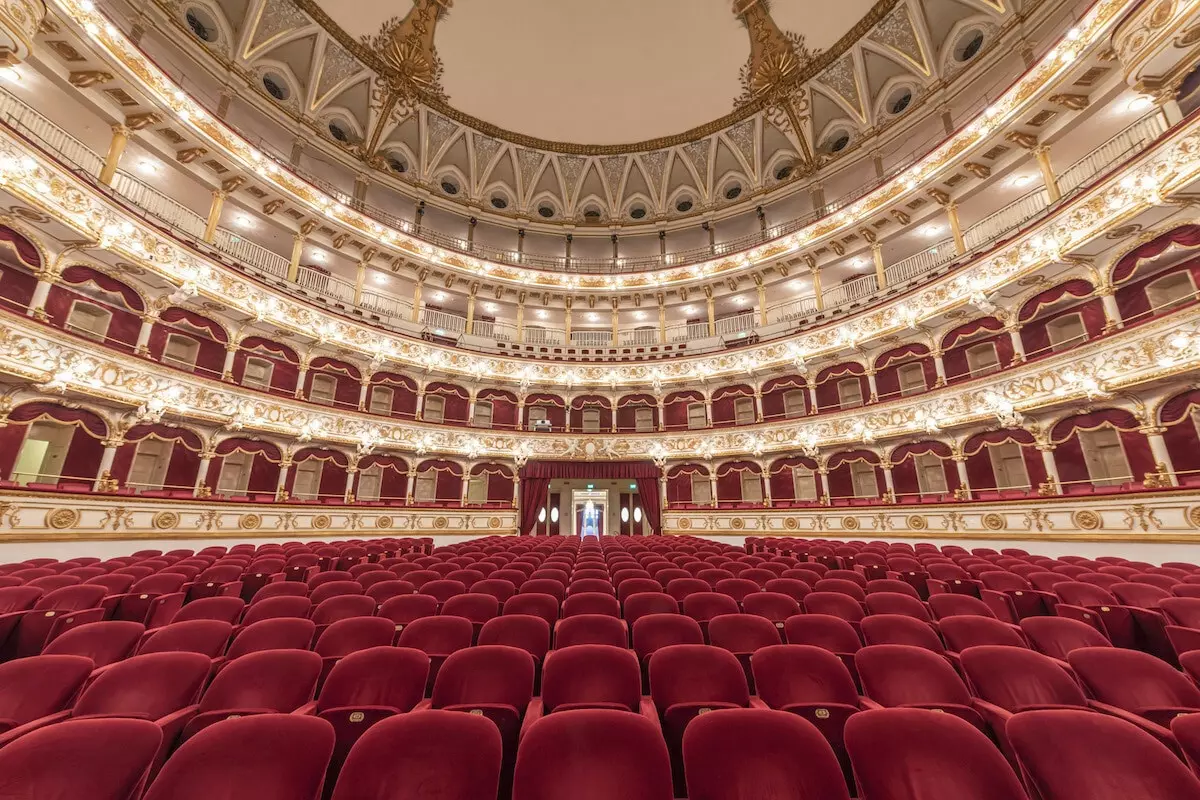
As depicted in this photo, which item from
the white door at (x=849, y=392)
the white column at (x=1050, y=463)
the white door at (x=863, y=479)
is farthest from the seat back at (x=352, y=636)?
the white door at (x=849, y=392)

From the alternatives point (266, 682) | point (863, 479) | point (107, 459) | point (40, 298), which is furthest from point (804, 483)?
point (40, 298)

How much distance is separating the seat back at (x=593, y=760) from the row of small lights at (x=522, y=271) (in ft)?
57.4

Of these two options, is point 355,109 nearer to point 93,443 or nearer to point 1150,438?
point 93,443

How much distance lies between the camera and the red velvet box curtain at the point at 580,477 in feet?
59.1

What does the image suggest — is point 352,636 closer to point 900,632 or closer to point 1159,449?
point 900,632

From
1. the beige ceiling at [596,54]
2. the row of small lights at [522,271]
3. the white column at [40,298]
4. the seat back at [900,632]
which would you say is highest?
the beige ceiling at [596,54]

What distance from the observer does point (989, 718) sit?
251cm

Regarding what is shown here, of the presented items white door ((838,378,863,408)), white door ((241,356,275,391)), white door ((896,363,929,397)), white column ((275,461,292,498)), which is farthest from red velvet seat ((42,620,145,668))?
white door ((838,378,863,408))

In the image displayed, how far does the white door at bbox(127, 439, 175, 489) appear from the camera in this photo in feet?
40.6

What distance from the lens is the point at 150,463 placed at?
12.7m

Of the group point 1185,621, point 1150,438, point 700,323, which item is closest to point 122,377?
point 1185,621

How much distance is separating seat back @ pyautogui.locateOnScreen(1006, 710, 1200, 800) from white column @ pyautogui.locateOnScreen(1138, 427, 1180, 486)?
12.1m

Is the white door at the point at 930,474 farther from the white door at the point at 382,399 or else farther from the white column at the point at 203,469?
the white column at the point at 203,469

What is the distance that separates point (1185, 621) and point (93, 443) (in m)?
18.8
